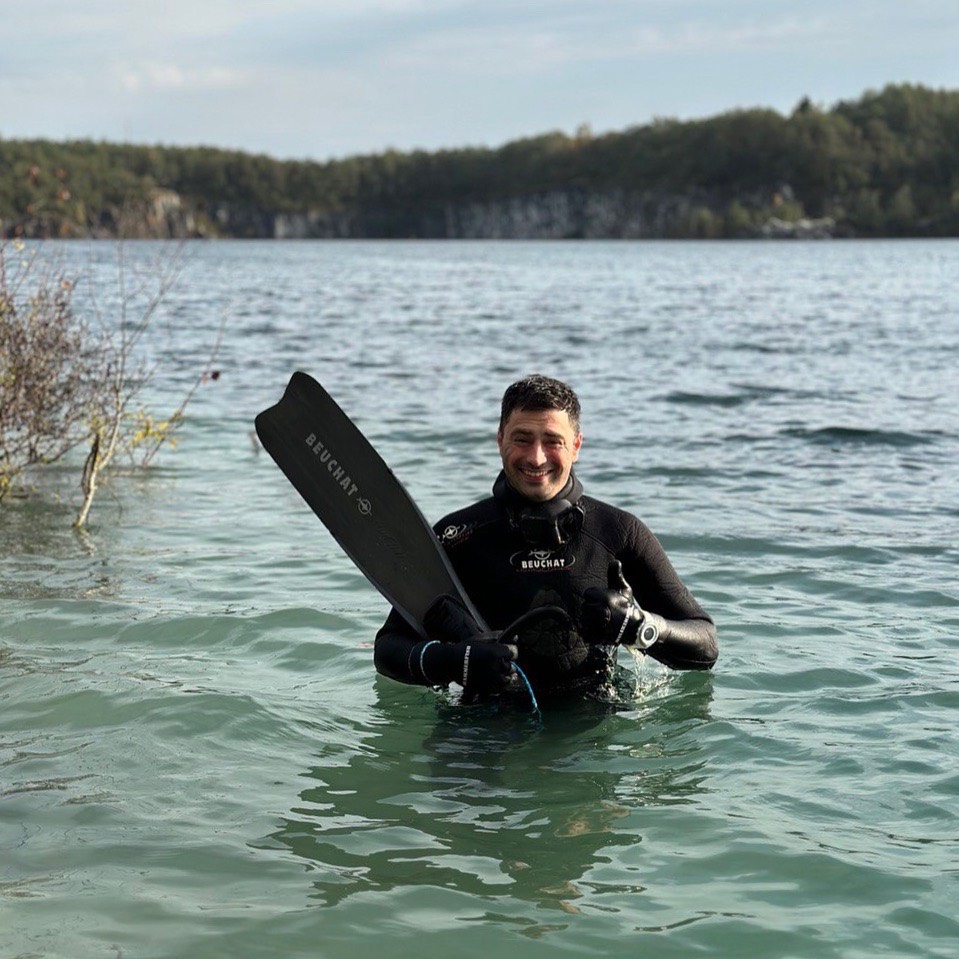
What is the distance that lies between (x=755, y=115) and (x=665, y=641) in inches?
6311

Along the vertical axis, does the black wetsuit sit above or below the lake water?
above

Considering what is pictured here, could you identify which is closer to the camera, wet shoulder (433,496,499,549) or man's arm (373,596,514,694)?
man's arm (373,596,514,694)

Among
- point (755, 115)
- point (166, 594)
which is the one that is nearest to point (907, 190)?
point (755, 115)

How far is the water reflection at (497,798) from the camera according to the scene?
445cm

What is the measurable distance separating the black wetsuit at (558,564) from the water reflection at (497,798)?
0.35 meters

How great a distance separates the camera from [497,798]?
5047mm

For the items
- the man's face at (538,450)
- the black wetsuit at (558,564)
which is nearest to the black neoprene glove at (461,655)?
the black wetsuit at (558,564)

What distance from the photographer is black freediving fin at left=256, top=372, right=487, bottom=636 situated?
19.4 ft

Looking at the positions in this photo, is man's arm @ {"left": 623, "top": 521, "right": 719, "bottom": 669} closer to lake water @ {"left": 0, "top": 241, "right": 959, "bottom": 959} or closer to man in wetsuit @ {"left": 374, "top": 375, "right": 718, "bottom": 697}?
man in wetsuit @ {"left": 374, "top": 375, "right": 718, "bottom": 697}

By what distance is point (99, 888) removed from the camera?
4.33 metres

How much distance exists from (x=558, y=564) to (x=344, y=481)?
3.81ft

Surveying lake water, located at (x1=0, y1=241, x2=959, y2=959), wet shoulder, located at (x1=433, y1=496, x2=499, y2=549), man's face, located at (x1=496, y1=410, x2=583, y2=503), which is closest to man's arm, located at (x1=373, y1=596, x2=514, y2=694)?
wet shoulder, located at (x1=433, y1=496, x2=499, y2=549)

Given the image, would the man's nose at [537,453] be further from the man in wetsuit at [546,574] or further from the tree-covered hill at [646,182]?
the tree-covered hill at [646,182]

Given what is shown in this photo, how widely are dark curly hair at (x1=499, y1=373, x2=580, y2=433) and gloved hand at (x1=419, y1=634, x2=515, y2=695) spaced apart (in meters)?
0.89
